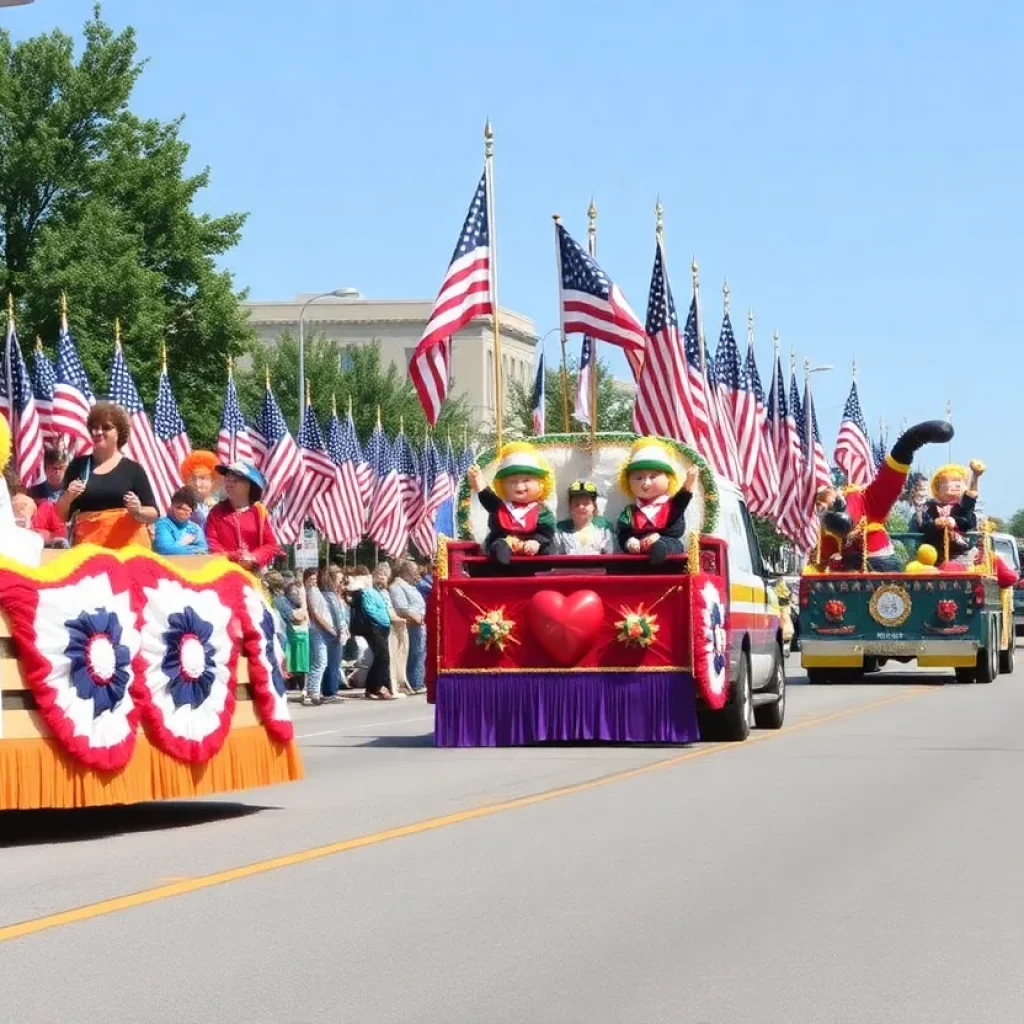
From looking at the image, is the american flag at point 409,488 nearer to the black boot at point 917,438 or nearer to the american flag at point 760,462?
the american flag at point 760,462

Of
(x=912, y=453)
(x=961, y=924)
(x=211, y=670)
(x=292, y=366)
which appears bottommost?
(x=961, y=924)

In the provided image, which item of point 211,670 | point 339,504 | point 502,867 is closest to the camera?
point 502,867

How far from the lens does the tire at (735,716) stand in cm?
1891

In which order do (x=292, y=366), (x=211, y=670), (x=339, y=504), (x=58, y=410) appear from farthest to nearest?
(x=292, y=366)
(x=339, y=504)
(x=58, y=410)
(x=211, y=670)

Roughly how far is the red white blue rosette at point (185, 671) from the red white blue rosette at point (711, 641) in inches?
239

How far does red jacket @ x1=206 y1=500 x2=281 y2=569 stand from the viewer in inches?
563

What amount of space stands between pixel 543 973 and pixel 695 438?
25924 mm

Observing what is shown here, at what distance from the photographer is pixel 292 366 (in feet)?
276

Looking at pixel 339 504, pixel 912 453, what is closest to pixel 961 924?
pixel 912 453

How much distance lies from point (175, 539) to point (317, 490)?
2979cm

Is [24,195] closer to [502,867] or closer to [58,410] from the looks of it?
[58,410]

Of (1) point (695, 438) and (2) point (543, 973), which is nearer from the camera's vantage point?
(2) point (543, 973)

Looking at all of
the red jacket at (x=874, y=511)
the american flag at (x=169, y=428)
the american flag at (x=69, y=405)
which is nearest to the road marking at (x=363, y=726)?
the red jacket at (x=874, y=511)

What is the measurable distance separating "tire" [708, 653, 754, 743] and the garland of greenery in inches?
48.1
